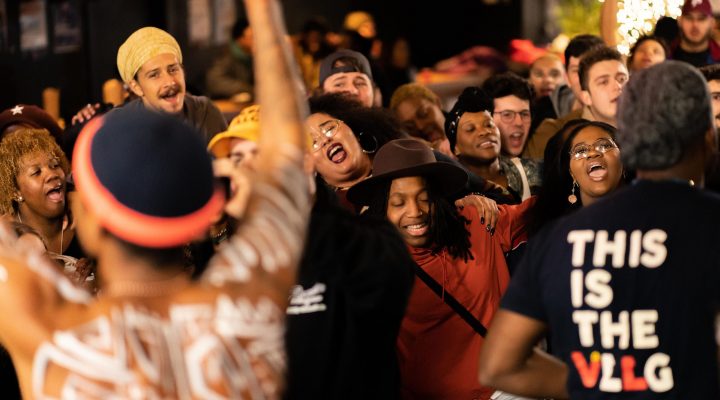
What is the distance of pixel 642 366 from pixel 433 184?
2.18 metres

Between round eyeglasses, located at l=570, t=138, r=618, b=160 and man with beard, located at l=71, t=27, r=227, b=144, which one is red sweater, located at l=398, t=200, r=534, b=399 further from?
man with beard, located at l=71, t=27, r=227, b=144

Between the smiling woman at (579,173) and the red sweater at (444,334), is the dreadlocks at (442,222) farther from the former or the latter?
the smiling woman at (579,173)

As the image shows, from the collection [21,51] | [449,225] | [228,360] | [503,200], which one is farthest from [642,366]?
[21,51]

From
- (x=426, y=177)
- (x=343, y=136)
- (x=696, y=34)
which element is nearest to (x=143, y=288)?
(x=426, y=177)

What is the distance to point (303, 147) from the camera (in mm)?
2395

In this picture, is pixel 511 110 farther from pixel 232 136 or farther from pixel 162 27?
pixel 162 27

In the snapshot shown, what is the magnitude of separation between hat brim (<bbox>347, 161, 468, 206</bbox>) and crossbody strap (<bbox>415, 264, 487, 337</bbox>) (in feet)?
1.28

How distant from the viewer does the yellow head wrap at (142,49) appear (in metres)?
6.46

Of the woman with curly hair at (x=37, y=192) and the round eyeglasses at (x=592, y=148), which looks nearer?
the round eyeglasses at (x=592, y=148)

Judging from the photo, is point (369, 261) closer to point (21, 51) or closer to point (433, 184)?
point (433, 184)

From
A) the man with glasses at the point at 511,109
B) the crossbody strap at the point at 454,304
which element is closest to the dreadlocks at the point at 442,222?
the crossbody strap at the point at 454,304

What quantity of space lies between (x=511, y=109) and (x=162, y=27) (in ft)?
20.4

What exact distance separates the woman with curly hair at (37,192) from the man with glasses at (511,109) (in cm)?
279

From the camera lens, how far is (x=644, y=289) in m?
2.89
